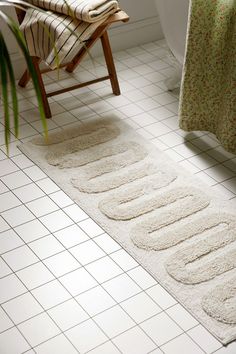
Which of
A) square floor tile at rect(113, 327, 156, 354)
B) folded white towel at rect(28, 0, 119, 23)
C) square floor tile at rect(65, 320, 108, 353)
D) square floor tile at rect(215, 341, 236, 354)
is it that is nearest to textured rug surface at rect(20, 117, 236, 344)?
square floor tile at rect(215, 341, 236, 354)

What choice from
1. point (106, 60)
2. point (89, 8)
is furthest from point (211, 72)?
point (106, 60)

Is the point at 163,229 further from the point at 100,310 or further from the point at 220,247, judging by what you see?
the point at 100,310

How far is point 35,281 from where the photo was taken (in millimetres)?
1920

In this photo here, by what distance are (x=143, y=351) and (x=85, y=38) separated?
4.85 feet

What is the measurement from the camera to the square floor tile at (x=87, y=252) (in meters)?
2.00

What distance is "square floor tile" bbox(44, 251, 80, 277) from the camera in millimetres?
1957

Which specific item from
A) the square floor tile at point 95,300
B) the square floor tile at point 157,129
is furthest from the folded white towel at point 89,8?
the square floor tile at point 95,300

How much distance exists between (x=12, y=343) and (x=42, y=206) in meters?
0.65

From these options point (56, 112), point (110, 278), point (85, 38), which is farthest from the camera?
point (56, 112)

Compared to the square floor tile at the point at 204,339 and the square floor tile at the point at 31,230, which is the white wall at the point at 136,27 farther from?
the square floor tile at the point at 204,339

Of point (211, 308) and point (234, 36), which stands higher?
point (234, 36)

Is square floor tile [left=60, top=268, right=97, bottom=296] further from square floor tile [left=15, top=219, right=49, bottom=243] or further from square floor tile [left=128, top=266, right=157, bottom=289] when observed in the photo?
square floor tile [left=15, top=219, right=49, bottom=243]

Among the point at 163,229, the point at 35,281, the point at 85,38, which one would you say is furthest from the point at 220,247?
the point at 85,38

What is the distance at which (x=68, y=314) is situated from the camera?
1.79m
